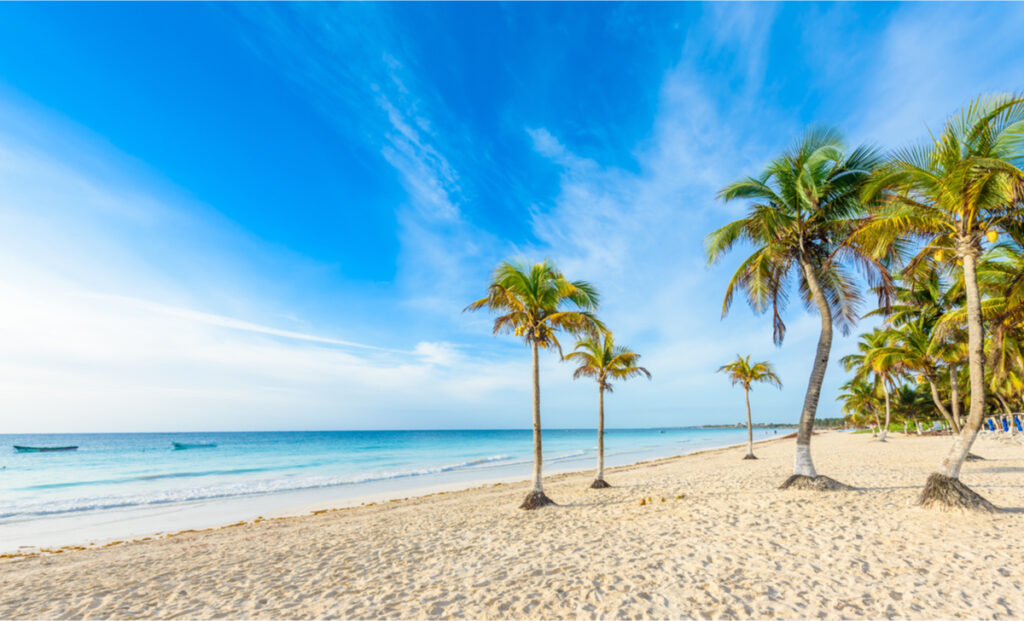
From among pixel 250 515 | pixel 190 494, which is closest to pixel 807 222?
pixel 250 515

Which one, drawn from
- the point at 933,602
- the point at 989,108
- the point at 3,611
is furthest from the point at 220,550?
the point at 989,108

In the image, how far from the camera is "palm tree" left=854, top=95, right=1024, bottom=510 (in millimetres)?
Result: 6969

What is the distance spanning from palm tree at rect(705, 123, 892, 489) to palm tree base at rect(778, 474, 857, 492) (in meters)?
0.02

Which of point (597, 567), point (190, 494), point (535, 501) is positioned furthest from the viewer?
point (190, 494)

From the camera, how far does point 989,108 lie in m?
7.06

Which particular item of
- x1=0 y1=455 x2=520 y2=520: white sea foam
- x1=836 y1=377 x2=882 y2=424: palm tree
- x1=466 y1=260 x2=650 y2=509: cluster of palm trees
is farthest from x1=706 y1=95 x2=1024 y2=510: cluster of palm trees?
Result: x1=836 y1=377 x2=882 y2=424: palm tree

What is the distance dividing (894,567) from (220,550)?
10590 millimetres

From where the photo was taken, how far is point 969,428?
7098mm

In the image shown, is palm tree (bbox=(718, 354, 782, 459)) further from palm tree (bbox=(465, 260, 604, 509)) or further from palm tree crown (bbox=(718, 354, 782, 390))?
palm tree (bbox=(465, 260, 604, 509))

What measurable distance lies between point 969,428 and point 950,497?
1207mm

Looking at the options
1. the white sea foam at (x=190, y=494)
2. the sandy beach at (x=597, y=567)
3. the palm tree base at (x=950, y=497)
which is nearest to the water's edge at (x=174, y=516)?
the white sea foam at (x=190, y=494)

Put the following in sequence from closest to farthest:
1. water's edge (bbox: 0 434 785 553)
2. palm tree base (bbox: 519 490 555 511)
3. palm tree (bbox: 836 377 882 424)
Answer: palm tree base (bbox: 519 490 555 511) → water's edge (bbox: 0 434 785 553) → palm tree (bbox: 836 377 882 424)

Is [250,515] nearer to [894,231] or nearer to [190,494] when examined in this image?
[190,494]

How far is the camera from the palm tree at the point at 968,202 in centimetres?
697
